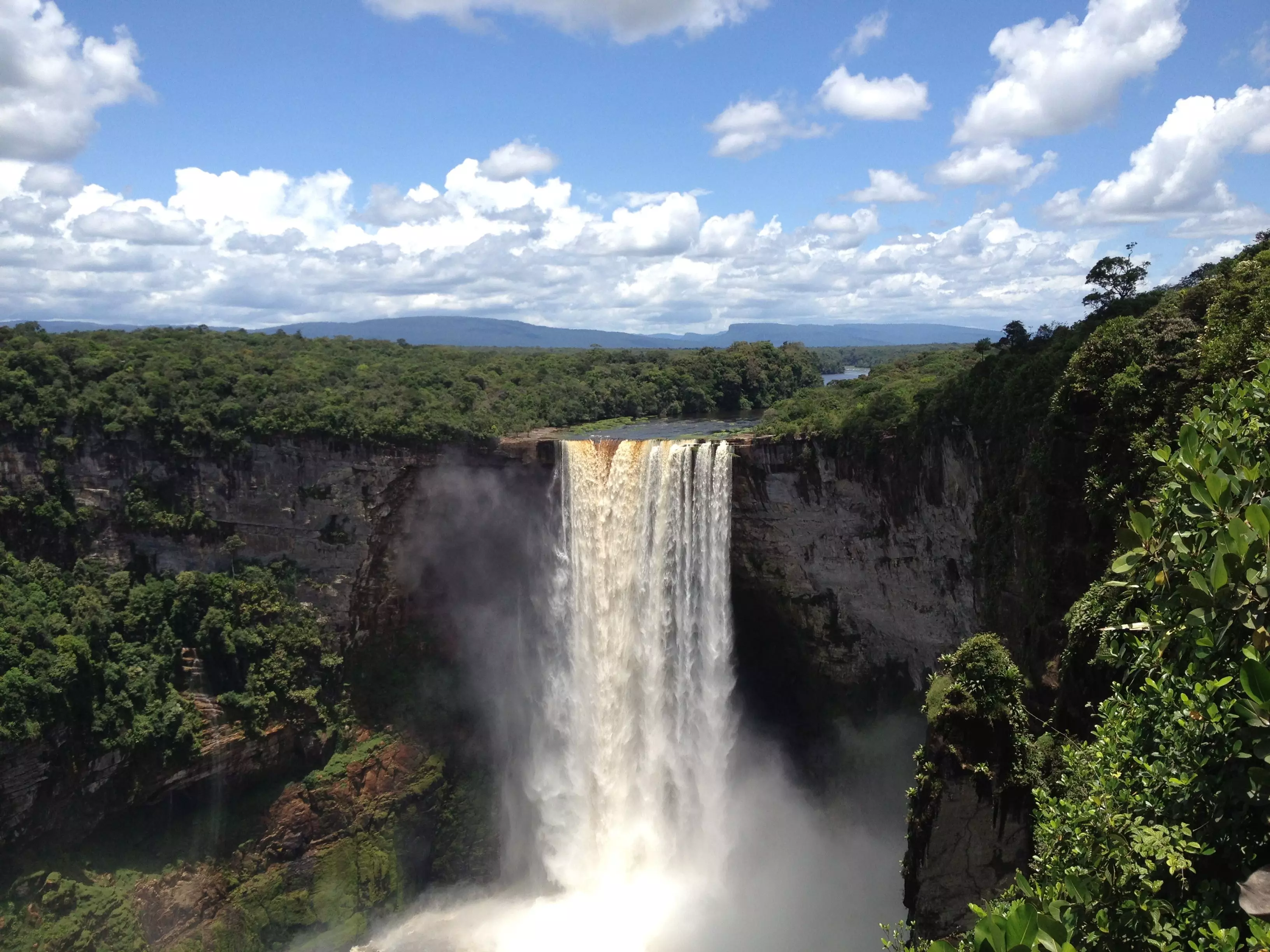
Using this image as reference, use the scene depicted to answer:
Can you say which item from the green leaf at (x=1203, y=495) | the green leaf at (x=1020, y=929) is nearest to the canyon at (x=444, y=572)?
the green leaf at (x=1203, y=495)

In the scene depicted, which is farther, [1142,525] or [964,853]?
[964,853]

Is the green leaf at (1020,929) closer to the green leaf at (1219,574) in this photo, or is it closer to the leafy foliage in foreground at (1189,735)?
the leafy foliage in foreground at (1189,735)

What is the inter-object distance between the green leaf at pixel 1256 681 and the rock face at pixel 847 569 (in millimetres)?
17120

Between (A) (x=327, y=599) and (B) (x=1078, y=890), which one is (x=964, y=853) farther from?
(A) (x=327, y=599)

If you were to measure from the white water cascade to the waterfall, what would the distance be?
4 cm

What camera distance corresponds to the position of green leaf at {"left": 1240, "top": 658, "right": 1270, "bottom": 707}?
20.3 ft

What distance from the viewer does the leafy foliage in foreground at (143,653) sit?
95.4 ft

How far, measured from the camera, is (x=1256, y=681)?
6.25 metres

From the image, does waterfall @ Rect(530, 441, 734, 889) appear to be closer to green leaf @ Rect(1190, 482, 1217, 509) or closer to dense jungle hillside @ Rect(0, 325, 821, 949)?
dense jungle hillside @ Rect(0, 325, 821, 949)

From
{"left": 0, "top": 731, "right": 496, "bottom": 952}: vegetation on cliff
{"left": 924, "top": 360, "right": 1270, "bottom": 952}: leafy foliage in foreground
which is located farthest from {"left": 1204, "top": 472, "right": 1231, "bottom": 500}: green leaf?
{"left": 0, "top": 731, "right": 496, "bottom": 952}: vegetation on cliff

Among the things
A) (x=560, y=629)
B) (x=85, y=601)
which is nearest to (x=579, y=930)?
(x=560, y=629)

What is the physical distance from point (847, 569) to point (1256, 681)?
71.9ft

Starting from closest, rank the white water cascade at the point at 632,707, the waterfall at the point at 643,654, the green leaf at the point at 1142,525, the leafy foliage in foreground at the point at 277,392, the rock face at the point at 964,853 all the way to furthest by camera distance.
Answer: the green leaf at the point at 1142,525, the rock face at the point at 964,853, the white water cascade at the point at 632,707, the waterfall at the point at 643,654, the leafy foliage in foreground at the point at 277,392

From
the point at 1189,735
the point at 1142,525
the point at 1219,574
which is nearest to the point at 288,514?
the point at 1142,525
